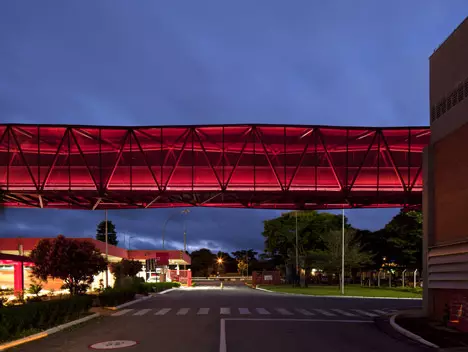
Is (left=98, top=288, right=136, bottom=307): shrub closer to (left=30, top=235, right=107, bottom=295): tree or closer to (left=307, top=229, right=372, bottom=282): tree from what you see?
(left=30, top=235, right=107, bottom=295): tree

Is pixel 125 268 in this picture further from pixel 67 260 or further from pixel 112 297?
pixel 67 260

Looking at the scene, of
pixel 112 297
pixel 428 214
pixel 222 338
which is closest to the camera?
pixel 222 338

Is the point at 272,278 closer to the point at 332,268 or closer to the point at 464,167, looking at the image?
the point at 332,268

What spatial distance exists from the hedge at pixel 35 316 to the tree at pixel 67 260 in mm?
7747

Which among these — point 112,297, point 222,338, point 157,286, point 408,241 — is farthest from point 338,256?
point 222,338

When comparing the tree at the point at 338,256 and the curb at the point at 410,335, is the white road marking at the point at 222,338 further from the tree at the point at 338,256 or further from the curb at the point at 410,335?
the tree at the point at 338,256

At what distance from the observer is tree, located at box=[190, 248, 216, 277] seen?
612 feet

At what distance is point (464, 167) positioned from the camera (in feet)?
63.6

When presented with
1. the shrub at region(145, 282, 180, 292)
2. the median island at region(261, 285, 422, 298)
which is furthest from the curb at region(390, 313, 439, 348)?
the shrub at region(145, 282, 180, 292)

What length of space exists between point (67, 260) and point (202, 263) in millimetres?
160409

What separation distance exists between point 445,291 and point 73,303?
1592 centimetres

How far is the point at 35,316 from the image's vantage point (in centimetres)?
1847

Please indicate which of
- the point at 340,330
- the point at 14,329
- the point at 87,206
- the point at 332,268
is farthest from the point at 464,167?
the point at 332,268

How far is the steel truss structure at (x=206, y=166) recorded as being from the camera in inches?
1350
